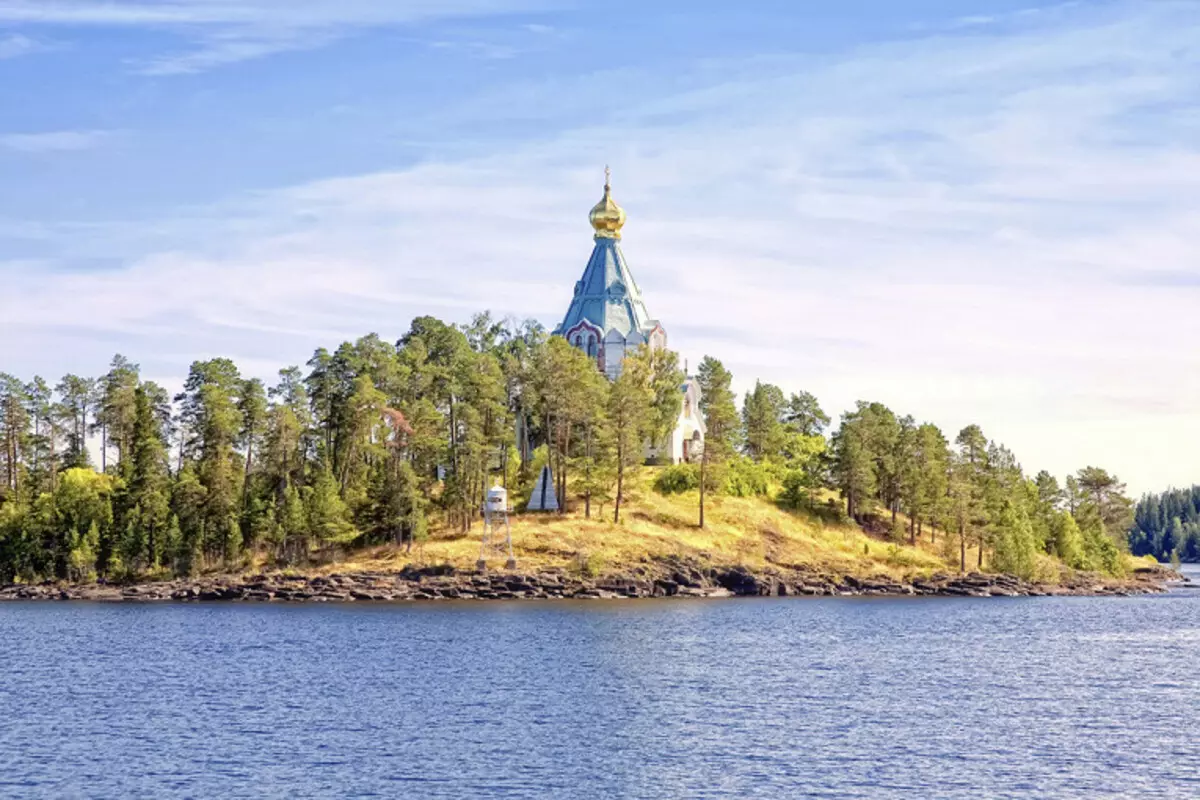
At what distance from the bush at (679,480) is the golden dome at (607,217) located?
1098 inches

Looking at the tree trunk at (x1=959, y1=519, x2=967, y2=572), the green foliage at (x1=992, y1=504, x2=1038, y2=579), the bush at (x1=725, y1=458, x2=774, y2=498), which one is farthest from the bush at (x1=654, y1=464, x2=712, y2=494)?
the green foliage at (x1=992, y1=504, x2=1038, y2=579)

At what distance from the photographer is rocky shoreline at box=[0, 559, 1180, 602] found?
351ft

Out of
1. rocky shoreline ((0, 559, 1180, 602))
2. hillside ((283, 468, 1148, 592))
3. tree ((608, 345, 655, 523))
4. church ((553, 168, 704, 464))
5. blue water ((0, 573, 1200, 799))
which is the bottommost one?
blue water ((0, 573, 1200, 799))

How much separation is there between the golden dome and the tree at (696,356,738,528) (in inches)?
655

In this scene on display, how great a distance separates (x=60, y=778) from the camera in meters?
42.4

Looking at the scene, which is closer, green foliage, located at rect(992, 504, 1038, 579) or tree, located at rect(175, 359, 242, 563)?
tree, located at rect(175, 359, 242, 563)

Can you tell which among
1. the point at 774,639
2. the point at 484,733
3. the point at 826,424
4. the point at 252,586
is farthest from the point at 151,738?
the point at 826,424

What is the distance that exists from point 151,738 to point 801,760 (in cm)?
2172

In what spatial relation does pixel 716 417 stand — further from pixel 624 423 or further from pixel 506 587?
pixel 506 587

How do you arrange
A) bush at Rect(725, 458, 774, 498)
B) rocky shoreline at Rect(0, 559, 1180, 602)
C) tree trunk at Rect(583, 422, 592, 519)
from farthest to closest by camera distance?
bush at Rect(725, 458, 774, 498)
tree trunk at Rect(583, 422, 592, 519)
rocky shoreline at Rect(0, 559, 1180, 602)

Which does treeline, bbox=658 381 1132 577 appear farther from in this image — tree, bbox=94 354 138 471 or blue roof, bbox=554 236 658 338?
tree, bbox=94 354 138 471

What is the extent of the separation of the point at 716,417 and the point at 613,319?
14.6 m

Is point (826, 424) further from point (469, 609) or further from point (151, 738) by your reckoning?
point (151, 738)

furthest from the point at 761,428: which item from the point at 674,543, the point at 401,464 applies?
the point at 401,464
